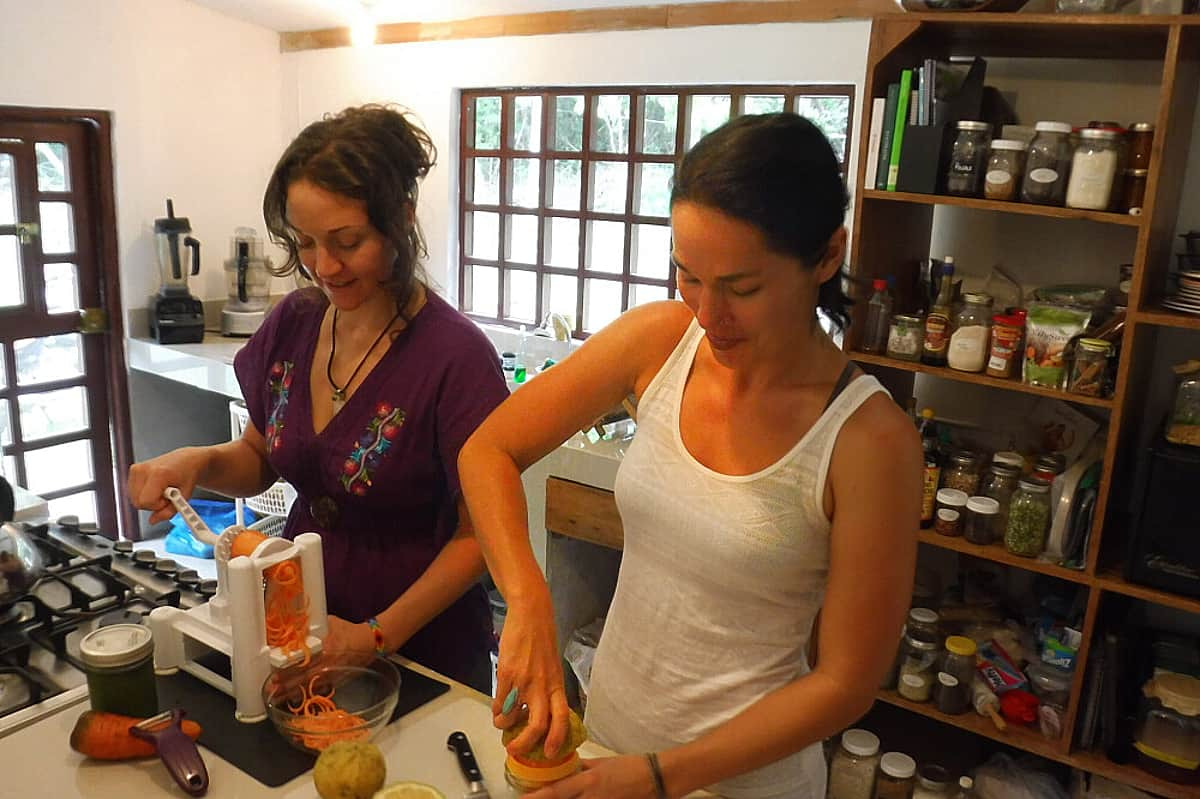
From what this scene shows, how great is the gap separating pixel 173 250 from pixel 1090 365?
329 cm

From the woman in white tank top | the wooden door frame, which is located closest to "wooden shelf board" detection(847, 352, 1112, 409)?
the woman in white tank top

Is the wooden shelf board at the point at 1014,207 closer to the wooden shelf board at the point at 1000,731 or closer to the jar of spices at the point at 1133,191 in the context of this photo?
the jar of spices at the point at 1133,191

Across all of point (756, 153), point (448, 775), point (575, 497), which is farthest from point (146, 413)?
point (756, 153)

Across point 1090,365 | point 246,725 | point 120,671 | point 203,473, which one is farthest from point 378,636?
point 1090,365

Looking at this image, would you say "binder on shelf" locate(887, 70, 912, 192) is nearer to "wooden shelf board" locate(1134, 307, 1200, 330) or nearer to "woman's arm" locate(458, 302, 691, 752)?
"wooden shelf board" locate(1134, 307, 1200, 330)

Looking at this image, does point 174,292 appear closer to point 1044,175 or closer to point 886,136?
point 886,136

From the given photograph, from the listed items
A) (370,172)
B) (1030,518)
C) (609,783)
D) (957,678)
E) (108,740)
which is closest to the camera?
(609,783)

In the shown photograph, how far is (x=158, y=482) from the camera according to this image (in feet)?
4.32

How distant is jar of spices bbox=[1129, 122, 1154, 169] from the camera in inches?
70.9

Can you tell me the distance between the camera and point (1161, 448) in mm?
1814

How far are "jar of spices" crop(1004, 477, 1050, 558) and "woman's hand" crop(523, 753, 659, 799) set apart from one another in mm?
1353

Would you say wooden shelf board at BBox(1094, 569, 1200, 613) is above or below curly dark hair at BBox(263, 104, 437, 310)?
below

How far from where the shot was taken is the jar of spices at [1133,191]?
1802mm

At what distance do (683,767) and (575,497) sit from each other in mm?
1585
